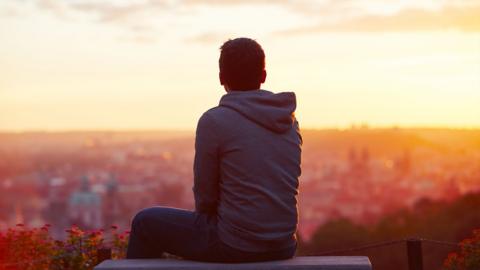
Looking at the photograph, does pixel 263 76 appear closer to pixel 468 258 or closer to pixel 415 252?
pixel 415 252

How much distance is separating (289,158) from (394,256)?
69.2 ft

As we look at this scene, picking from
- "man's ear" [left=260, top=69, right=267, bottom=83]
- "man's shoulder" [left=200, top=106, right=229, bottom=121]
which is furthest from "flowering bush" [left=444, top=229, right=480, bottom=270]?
"man's shoulder" [left=200, top=106, right=229, bottom=121]

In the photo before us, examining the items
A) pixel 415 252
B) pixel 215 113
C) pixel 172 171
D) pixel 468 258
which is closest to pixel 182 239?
pixel 215 113

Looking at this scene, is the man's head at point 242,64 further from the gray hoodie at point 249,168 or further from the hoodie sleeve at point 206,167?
the hoodie sleeve at point 206,167

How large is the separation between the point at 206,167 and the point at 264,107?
338 mm

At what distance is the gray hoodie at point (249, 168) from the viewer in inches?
154

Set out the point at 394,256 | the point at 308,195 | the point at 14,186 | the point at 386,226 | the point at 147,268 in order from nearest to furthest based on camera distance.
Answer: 1. the point at 147,268
2. the point at 394,256
3. the point at 386,226
4. the point at 14,186
5. the point at 308,195

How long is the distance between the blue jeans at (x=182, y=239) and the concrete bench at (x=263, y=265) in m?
0.06

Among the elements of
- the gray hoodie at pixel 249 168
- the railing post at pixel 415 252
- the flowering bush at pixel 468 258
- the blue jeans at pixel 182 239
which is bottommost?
the flowering bush at pixel 468 258

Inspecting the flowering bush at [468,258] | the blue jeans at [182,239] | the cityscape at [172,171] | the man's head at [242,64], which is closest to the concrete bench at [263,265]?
the blue jeans at [182,239]

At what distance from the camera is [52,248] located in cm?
741

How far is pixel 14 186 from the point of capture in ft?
326

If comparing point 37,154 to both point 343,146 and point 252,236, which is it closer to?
point 343,146

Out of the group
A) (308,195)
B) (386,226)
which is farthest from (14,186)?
(386,226)
